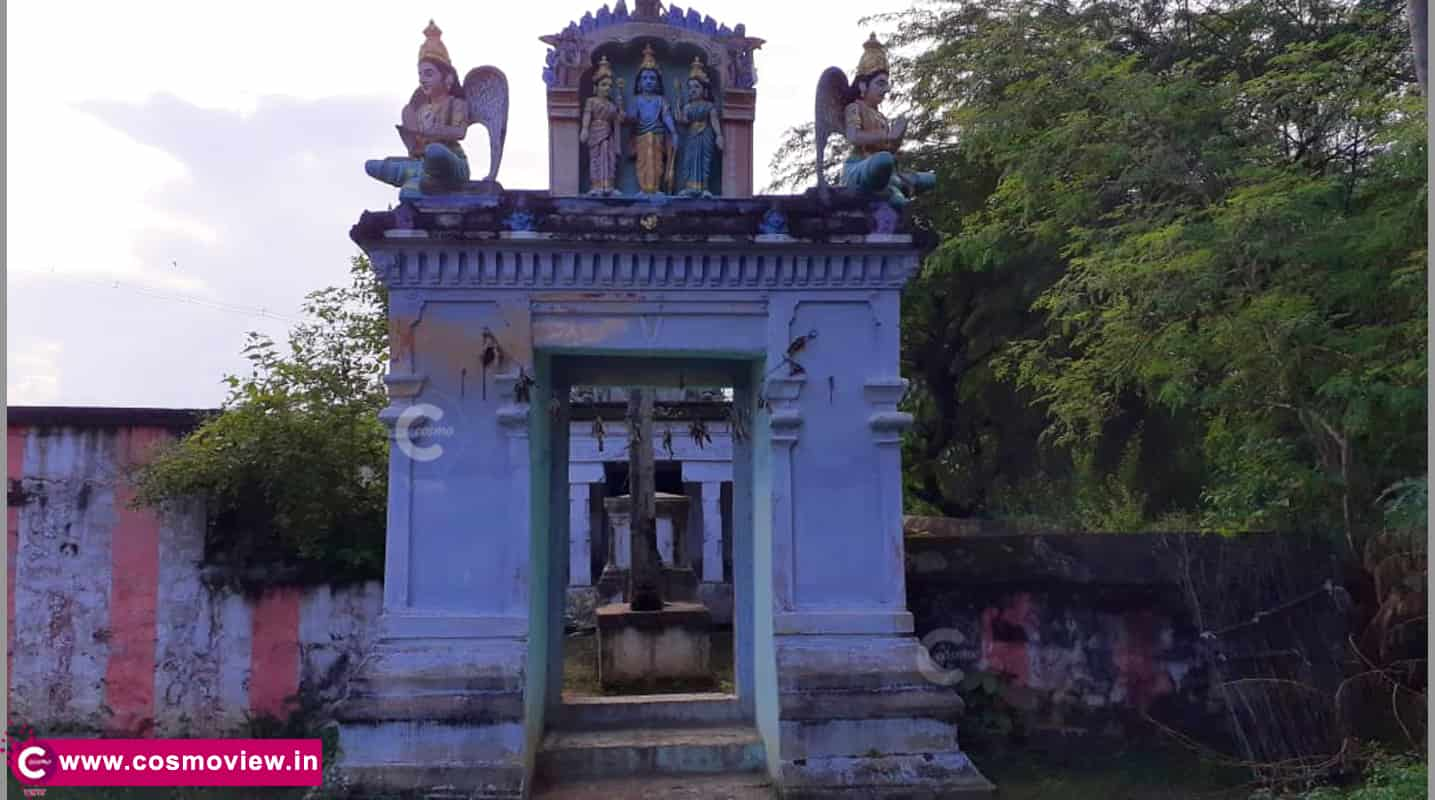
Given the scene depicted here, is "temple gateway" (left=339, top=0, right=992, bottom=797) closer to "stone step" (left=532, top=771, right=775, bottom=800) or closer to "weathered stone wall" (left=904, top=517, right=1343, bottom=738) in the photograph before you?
"stone step" (left=532, top=771, right=775, bottom=800)

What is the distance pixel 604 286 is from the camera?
629 cm

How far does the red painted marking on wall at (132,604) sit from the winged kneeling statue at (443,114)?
13.0 feet

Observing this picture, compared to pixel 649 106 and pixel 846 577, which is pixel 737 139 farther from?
pixel 846 577

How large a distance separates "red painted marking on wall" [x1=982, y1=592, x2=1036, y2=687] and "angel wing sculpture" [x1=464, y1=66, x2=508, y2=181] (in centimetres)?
443

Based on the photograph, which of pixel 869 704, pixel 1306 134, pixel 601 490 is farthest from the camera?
pixel 601 490

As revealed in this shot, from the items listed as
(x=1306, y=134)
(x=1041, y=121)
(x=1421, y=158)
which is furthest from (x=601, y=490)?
(x=1421, y=158)

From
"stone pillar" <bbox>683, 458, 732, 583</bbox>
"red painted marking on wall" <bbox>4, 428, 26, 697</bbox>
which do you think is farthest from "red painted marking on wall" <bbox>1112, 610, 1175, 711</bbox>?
"stone pillar" <bbox>683, 458, 732, 583</bbox>

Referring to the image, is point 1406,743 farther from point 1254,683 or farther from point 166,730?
point 166,730

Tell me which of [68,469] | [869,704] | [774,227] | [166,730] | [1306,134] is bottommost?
[166,730]

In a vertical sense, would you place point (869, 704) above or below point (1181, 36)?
below

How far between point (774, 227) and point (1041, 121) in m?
5.80

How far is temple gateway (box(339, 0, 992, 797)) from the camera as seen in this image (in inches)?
235

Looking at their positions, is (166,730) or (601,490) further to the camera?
(601,490)

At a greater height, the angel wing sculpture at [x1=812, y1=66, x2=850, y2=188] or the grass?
the angel wing sculpture at [x1=812, y1=66, x2=850, y2=188]
